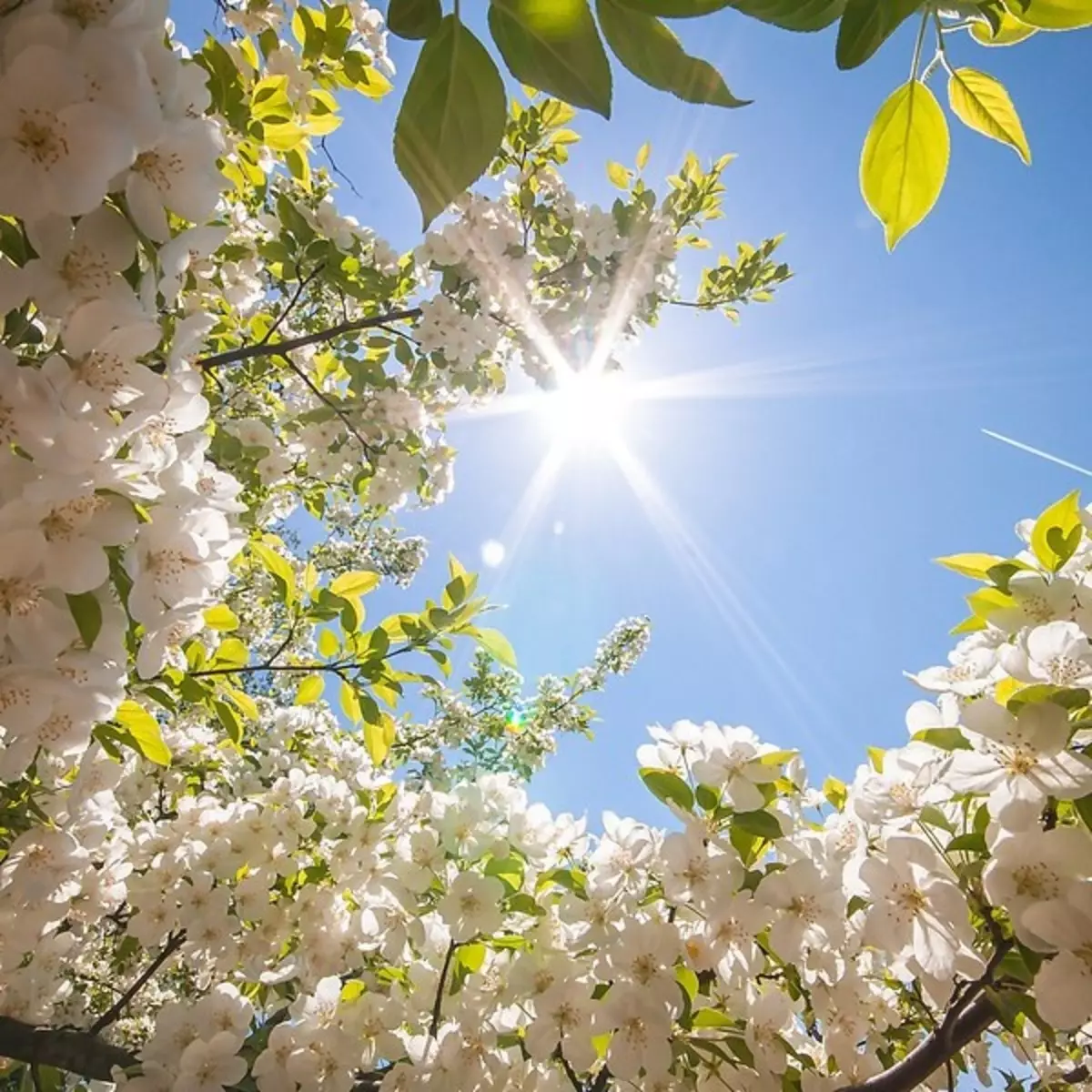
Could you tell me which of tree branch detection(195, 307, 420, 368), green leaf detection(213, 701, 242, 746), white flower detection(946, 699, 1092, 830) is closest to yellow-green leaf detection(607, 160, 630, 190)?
tree branch detection(195, 307, 420, 368)

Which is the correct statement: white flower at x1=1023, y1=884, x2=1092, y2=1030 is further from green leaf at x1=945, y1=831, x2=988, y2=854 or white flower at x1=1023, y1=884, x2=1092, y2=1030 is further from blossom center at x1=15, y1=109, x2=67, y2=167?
blossom center at x1=15, y1=109, x2=67, y2=167

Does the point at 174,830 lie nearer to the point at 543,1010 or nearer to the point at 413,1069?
the point at 413,1069

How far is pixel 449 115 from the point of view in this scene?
1.88 ft

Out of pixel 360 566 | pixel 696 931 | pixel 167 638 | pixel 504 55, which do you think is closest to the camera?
pixel 504 55

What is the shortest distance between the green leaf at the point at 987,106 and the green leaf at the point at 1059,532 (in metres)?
0.73

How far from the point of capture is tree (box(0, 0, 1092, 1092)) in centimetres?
85

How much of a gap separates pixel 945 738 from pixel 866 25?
3.33 feet

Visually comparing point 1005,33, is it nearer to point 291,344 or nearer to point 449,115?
point 449,115

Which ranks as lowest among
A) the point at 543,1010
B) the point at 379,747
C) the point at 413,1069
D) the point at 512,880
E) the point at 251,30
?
the point at 413,1069

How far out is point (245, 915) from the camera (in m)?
2.27

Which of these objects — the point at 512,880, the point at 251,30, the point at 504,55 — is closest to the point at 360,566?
the point at 251,30

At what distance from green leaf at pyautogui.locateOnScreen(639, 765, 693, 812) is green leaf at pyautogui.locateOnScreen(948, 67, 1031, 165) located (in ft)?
3.91

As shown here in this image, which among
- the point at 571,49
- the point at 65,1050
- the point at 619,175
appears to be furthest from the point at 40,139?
the point at 619,175

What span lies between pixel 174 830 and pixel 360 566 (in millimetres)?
4495
